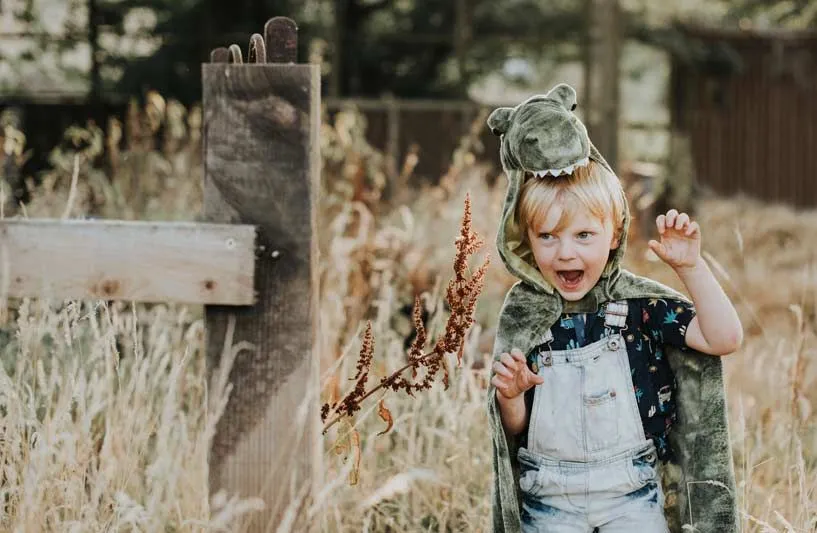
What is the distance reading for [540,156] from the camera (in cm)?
245

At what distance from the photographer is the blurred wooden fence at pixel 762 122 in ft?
46.1

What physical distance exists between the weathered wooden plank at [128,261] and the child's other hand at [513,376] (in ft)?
1.84

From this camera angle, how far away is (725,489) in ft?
8.48

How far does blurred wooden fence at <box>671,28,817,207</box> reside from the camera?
→ 14.1 meters

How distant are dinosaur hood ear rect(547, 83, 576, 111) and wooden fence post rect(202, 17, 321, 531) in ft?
1.73

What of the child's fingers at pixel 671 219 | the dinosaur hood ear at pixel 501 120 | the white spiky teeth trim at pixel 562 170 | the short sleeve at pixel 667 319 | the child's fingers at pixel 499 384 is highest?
the dinosaur hood ear at pixel 501 120

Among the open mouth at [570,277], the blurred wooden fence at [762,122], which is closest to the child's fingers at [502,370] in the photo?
the open mouth at [570,277]

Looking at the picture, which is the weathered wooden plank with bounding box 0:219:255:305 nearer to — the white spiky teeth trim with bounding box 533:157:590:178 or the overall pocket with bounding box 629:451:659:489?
the white spiky teeth trim with bounding box 533:157:590:178

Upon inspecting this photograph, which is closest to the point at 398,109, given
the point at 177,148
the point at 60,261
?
the point at 177,148

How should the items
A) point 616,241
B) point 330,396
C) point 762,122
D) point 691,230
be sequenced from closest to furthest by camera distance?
1. point 691,230
2. point 616,241
3. point 330,396
4. point 762,122

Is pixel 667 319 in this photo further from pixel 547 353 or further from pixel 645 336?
pixel 547 353

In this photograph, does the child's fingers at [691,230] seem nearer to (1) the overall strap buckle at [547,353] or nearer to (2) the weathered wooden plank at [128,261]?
(1) the overall strap buckle at [547,353]

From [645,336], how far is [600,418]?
0.71 feet

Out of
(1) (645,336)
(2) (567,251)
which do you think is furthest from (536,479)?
(2) (567,251)
